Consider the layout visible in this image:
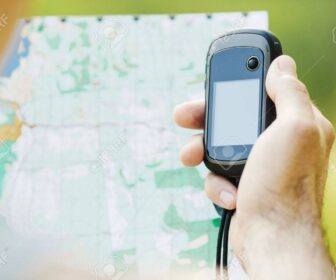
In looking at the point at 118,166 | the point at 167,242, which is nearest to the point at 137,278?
the point at 167,242

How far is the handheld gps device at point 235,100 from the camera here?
2.21 ft

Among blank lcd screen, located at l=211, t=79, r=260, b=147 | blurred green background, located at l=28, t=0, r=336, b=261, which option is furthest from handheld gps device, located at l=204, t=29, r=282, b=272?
blurred green background, located at l=28, t=0, r=336, b=261

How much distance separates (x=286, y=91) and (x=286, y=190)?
100mm

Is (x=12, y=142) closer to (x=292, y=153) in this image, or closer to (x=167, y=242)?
(x=167, y=242)

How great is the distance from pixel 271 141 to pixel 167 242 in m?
0.46

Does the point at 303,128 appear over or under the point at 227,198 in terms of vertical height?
over

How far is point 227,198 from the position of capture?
2.22ft

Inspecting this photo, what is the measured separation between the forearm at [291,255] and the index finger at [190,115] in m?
0.18

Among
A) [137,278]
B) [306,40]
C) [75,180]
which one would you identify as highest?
[306,40]

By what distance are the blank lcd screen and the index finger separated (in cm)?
4

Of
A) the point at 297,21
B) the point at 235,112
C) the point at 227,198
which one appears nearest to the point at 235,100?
the point at 235,112

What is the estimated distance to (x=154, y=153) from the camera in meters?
1.05

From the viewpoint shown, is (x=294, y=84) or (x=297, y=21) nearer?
(x=294, y=84)

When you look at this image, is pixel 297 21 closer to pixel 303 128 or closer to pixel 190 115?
pixel 190 115
